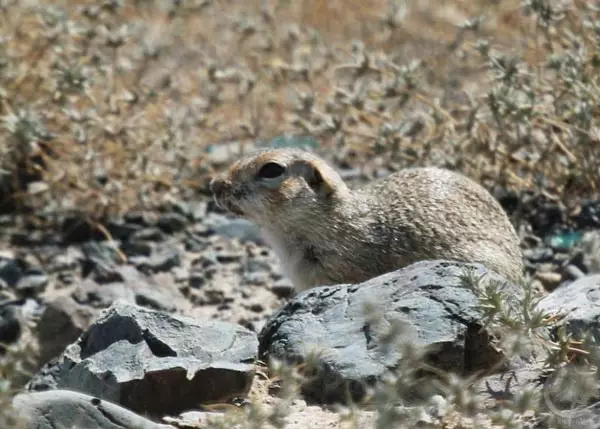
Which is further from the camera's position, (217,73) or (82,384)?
(217,73)

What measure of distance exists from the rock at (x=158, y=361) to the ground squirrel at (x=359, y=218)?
1.28 m

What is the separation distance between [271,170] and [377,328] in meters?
2.10

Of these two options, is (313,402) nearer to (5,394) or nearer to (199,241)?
(5,394)

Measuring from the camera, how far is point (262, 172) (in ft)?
21.5

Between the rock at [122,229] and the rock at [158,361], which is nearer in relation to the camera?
the rock at [158,361]

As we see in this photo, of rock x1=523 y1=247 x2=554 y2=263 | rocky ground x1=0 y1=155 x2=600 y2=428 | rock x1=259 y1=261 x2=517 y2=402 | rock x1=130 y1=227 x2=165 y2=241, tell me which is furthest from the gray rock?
rock x1=130 y1=227 x2=165 y2=241

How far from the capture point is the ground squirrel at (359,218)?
19.9 feet

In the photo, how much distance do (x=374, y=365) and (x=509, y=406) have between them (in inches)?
24.2

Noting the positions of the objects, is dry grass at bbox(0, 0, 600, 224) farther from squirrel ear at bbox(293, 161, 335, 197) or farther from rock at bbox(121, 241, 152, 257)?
squirrel ear at bbox(293, 161, 335, 197)

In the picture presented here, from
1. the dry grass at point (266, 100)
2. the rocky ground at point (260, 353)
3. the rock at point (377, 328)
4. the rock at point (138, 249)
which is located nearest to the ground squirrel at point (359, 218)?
the rocky ground at point (260, 353)

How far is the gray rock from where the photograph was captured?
16.3ft

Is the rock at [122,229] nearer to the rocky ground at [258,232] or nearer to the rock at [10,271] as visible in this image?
the rocky ground at [258,232]

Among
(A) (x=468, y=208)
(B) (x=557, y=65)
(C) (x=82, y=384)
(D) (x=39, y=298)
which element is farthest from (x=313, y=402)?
(D) (x=39, y=298)

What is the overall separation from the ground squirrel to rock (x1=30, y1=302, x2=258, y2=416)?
128 centimetres
